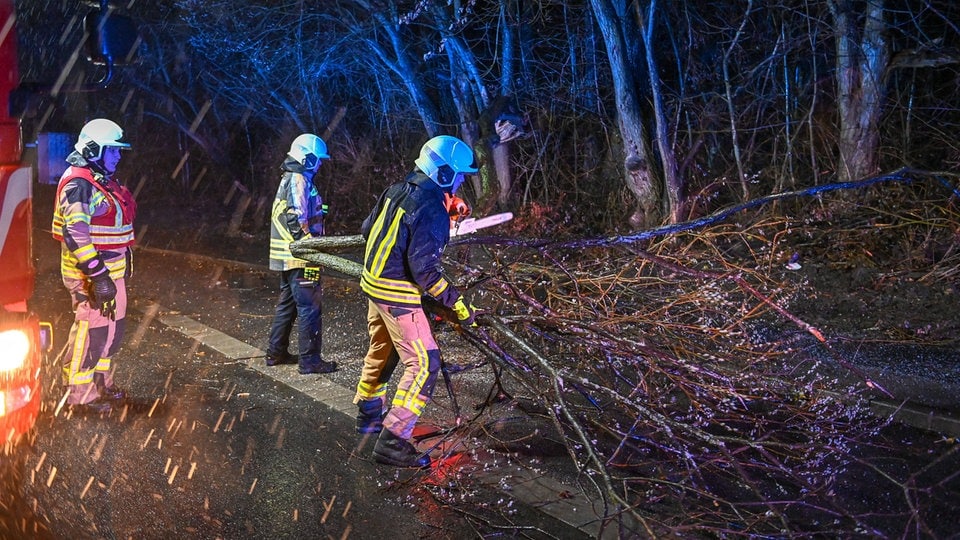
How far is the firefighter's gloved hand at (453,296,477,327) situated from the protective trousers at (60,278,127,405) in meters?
2.76

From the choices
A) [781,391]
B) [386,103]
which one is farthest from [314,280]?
[386,103]

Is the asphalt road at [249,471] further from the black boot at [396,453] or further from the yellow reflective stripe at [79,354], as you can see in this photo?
the yellow reflective stripe at [79,354]

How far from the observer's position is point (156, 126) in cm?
2594

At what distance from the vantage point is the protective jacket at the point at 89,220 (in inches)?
222

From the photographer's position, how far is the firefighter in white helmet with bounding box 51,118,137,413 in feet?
18.5

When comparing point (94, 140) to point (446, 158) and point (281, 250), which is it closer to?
point (281, 250)

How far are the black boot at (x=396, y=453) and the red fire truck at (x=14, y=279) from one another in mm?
1927

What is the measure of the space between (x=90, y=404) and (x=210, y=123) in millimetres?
16161

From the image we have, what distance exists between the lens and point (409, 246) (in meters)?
4.76

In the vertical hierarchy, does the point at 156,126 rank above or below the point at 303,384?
above

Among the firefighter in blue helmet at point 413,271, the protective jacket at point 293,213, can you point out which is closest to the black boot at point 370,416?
the firefighter in blue helmet at point 413,271

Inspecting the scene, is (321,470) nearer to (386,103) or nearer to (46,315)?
(46,315)

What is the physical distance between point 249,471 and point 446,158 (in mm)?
2239

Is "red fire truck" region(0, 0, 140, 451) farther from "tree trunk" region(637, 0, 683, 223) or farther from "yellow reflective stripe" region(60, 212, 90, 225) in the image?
"tree trunk" region(637, 0, 683, 223)
